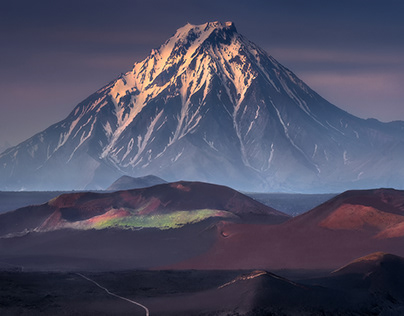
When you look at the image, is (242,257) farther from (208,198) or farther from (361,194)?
(208,198)

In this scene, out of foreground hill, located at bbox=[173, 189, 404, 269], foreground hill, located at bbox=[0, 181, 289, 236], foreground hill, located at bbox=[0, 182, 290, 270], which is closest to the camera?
foreground hill, located at bbox=[173, 189, 404, 269]

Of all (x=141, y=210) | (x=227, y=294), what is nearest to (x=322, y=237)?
(x=227, y=294)

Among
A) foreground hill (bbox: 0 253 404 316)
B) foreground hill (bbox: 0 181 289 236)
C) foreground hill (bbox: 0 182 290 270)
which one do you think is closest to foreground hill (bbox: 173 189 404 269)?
foreground hill (bbox: 0 182 290 270)

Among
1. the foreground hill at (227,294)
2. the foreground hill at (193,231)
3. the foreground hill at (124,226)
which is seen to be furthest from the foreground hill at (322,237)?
the foreground hill at (227,294)

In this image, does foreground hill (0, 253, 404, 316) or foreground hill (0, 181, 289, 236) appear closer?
foreground hill (0, 253, 404, 316)

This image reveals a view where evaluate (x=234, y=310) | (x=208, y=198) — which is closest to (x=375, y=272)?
(x=234, y=310)

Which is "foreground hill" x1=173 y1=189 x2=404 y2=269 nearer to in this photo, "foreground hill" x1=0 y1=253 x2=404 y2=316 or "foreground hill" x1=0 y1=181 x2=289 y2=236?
"foreground hill" x1=0 y1=181 x2=289 y2=236

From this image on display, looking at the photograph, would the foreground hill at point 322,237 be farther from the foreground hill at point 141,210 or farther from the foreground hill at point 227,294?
the foreground hill at point 227,294

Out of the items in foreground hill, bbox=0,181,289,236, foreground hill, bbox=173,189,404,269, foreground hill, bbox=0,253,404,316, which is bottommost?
foreground hill, bbox=0,253,404,316

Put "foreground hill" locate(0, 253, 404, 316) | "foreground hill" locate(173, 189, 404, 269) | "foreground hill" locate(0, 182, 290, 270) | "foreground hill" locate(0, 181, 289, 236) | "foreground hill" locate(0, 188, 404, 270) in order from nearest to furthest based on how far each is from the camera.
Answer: "foreground hill" locate(0, 253, 404, 316) < "foreground hill" locate(173, 189, 404, 269) < "foreground hill" locate(0, 188, 404, 270) < "foreground hill" locate(0, 182, 290, 270) < "foreground hill" locate(0, 181, 289, 236)

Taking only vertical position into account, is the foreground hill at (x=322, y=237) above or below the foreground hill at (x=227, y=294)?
above

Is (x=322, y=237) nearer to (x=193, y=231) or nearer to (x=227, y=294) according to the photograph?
(x=193, y=231)

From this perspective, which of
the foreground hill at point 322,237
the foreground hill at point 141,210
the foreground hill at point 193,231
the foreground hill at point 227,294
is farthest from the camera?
the foreground hill at point 141,210
